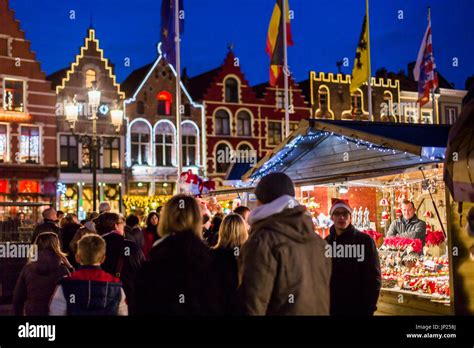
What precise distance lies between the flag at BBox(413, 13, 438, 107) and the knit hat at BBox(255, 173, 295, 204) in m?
19.9

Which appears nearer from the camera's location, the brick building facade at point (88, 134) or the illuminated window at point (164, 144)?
the brick building facade at point (88, 134)

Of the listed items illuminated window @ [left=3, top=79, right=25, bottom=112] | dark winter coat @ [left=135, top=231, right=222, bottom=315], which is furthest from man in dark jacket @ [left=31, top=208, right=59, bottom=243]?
illuminated window @ [left=3, top=79, right=25, bottom=112]

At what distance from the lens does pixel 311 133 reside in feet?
33.4

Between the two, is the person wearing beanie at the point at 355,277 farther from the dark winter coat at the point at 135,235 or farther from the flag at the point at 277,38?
the flag at the point at 277,38

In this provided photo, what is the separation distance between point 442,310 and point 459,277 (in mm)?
870

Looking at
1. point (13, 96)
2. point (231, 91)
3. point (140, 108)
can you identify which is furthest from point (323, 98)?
point (13, 96)

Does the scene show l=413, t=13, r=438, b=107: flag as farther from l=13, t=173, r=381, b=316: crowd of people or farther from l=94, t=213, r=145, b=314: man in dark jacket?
l=13, t=173, r=381, b=316: crowd of people

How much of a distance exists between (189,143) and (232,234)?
30.3 meters

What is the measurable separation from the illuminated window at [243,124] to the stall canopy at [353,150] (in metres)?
A: 24.8

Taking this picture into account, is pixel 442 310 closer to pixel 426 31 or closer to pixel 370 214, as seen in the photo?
pixel 370 214

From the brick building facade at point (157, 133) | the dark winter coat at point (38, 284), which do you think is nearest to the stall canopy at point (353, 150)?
the dark winter coat at point (38, 284)

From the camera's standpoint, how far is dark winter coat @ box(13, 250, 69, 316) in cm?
625

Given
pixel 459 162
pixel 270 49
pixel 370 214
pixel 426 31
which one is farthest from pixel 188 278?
pixel 426 31

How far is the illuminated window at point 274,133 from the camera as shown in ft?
124
